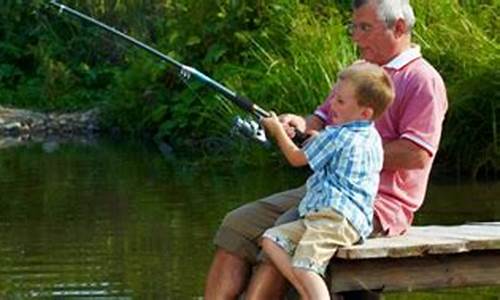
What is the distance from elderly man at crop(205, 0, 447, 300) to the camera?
5.71m

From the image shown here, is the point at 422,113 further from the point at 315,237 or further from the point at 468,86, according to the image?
the point at 468,86

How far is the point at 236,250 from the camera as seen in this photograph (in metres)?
5.75

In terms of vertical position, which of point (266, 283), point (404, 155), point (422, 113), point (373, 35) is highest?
point (373, 35)

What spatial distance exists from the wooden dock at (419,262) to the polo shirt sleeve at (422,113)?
33cm

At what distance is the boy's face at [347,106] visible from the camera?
5488mm

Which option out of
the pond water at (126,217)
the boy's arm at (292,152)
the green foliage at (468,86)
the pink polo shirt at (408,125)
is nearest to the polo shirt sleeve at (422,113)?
the pink polo shirt at (408,125)

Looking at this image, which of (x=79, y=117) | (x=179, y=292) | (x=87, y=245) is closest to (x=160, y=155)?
(x=79, y=117)

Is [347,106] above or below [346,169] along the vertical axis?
above

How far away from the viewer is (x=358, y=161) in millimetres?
5496

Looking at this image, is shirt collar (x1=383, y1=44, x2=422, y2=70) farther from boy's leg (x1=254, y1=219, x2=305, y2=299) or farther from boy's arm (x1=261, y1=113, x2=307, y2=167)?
boy's leg (x1=254, y1=219, x2=305, y2=299)

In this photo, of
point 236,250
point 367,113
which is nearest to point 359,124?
point 367,113

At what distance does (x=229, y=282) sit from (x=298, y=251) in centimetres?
38

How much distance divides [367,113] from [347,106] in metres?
0.07

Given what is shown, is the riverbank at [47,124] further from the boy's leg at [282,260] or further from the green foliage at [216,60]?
the boy's leg at [282,260]
